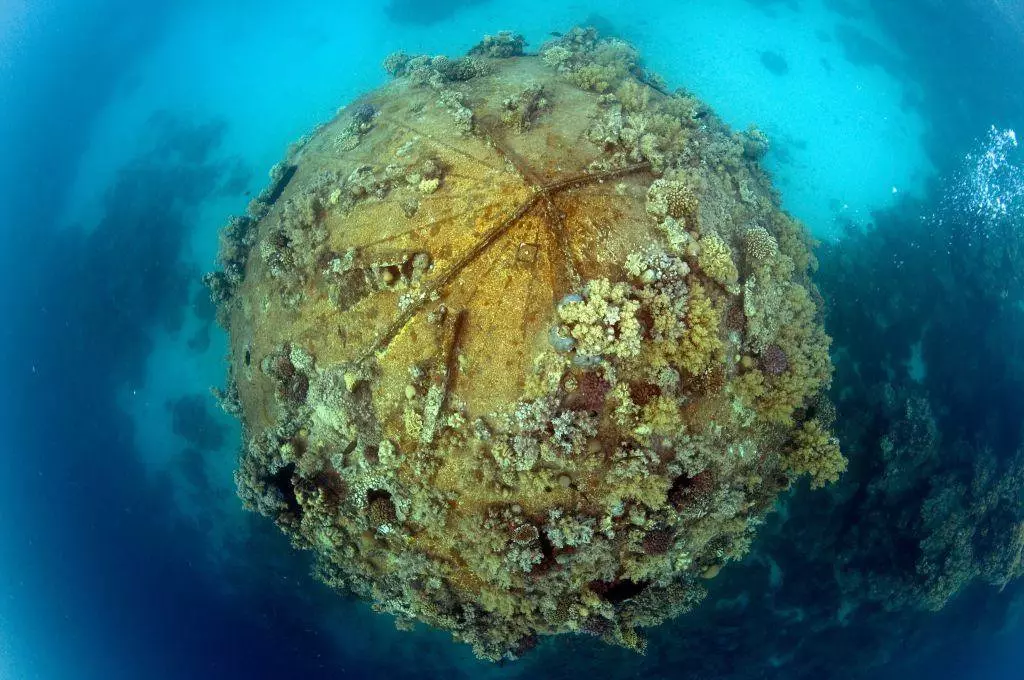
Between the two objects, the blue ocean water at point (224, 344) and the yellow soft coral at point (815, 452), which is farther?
the blue ocean water at point (224, 344)

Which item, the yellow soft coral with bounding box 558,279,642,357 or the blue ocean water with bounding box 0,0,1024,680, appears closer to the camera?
the yellow soft coral with bounding box 558,279,642,357

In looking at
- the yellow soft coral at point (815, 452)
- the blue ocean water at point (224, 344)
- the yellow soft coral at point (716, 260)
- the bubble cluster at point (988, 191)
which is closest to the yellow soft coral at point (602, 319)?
the yellow soft coral at point (716, 260)

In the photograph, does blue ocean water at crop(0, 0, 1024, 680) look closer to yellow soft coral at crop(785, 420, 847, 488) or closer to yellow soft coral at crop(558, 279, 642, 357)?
yellow soft coral at crop(785, 420, 847, 488)

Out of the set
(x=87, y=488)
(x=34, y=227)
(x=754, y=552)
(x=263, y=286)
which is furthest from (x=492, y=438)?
(x=34, y=227)

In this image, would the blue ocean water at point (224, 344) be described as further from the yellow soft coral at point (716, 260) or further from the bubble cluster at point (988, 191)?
the yellow soft coral at point (716, 260)

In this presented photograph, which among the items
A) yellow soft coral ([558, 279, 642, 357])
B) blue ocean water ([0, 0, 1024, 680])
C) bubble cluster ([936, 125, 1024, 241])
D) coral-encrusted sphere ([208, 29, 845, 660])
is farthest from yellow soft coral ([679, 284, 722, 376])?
bubble cluster ([936, 125, 1024, 241])

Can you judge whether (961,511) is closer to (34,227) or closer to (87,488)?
(87,488)
